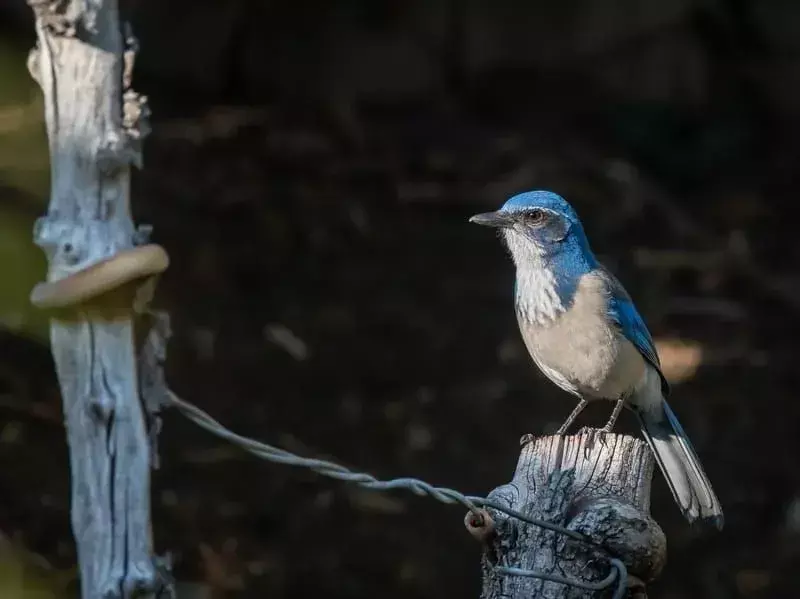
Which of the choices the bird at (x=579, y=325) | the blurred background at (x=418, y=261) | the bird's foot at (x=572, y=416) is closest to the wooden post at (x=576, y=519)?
the bird's foot at (x=572, y=416)

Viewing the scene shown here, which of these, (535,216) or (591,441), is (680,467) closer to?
(535,216)

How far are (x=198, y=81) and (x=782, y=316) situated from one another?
400 cm

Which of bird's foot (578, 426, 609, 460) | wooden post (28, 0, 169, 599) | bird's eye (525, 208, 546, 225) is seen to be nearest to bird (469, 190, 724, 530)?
bird's eye (525, 208, 546, 225)

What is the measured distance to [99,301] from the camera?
10.6 ft

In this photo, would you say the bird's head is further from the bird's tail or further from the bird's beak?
the bird's tail

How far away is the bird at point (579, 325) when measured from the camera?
4242 mm

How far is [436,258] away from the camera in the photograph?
27.4 feet

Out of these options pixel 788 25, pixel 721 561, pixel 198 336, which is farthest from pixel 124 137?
pixel 788 25

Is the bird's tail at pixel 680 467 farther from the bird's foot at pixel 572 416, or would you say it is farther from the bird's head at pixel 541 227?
the bird's head at pixel 541 227

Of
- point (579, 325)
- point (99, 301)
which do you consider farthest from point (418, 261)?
point (99, 301)

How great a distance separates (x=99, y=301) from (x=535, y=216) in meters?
1.63

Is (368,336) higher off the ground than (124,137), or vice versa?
(124,137)

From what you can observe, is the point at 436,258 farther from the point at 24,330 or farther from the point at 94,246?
the point at 24,330

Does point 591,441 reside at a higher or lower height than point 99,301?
lower
